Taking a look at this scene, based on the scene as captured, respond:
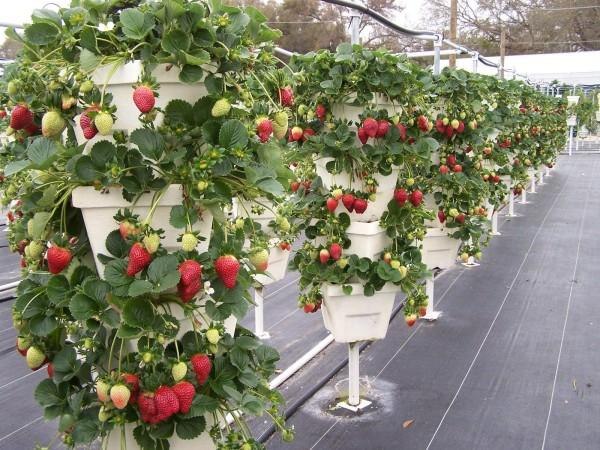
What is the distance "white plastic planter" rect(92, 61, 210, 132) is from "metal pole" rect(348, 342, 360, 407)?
66.7 inches

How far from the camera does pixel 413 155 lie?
2.33 metres

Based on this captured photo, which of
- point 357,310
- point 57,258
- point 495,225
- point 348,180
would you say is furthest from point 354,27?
point 495,225

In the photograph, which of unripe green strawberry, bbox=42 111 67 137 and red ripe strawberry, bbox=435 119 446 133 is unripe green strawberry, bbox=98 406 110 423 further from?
red ripe strawberry, bbox=435 119 446 133

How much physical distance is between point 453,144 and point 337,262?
1243mm

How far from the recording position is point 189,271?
3.39ft

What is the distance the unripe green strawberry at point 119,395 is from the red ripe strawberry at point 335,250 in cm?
135

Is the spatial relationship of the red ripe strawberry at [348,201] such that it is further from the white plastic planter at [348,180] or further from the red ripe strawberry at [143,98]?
the red ripe strawberry at [143,98]

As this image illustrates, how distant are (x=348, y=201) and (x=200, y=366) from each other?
1.27m

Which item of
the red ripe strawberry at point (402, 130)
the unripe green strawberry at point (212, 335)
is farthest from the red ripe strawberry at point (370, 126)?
the unripe green strawberry at point (212, 335)

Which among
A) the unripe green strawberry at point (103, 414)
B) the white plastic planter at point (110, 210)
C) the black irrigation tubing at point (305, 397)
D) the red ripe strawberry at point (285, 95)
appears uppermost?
the red ripe strawberry at point (285, 95)

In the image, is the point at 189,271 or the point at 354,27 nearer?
the point at 189,271

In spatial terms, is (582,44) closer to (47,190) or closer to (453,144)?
(453,144)

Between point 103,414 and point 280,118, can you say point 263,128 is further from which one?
point 103,414

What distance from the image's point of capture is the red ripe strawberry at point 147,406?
3.31 feet
